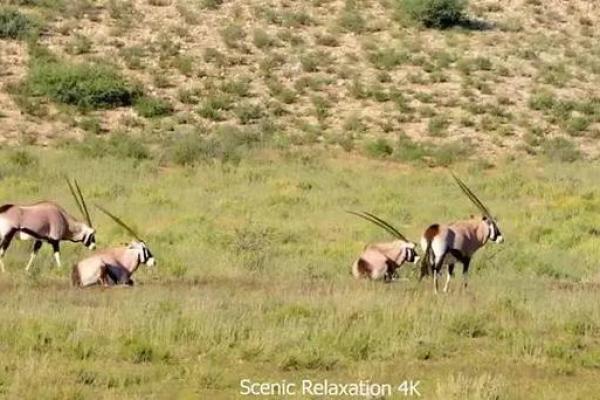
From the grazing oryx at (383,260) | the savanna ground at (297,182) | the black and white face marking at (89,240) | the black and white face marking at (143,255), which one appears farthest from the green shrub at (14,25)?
the grazing oryx at (383,260)

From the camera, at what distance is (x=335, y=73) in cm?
3775

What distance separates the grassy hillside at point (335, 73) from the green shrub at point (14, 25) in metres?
0.29

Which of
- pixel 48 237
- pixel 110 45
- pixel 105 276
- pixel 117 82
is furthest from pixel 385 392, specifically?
pixel 110 45

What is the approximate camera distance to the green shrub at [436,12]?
42125 mm

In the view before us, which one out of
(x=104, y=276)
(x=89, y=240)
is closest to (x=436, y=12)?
(x=89, y=240)

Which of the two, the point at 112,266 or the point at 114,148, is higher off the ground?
the point at 112,266

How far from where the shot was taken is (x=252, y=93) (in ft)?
118

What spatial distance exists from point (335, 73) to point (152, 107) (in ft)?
21.7

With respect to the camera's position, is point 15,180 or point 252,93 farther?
point 252,93

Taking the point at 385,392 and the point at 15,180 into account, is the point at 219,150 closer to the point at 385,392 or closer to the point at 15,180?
the point at 15,180

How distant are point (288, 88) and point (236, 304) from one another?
78.0 feet

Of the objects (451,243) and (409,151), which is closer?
(451,243)

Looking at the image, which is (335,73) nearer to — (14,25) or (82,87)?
(82,87)

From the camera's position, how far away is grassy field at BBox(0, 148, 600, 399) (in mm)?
10195
